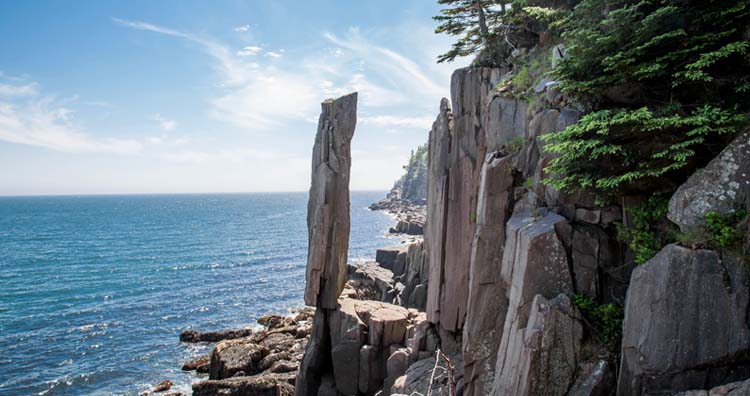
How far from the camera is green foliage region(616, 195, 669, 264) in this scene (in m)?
8.48

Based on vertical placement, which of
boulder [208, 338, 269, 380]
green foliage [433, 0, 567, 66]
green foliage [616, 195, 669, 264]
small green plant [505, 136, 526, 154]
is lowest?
boulder [208, 338, 269, 380]

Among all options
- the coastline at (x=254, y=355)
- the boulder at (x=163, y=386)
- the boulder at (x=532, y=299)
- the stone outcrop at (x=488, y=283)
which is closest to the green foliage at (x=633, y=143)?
the boulder at (x=532, y=299)

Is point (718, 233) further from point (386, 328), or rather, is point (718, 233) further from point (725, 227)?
point (386, 328)

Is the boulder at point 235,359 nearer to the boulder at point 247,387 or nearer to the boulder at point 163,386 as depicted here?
the boulder at point 247,387

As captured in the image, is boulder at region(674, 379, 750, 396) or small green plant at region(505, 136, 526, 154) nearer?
boulder at region(674, 379, 750, 396)

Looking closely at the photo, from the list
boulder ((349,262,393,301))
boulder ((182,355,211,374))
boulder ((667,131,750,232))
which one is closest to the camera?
boulder ((667,131,750,232))

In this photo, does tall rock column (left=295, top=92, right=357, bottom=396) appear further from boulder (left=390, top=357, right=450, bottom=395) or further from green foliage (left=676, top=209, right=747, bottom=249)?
green foliage (left=676, top=209, right=747, bottom=249)

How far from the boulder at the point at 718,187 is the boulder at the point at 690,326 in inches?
31.5

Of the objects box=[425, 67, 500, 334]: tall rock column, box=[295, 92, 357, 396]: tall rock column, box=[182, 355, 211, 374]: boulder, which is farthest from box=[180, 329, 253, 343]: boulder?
box=[425, 67, 500, 334]: tall rock column

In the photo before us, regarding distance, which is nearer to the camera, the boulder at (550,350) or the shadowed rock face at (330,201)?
the boulder at (550,350)

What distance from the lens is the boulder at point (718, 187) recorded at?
7316 millimetres

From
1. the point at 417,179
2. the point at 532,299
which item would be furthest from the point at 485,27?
the point at 417,179

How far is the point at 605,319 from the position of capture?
29.0ft

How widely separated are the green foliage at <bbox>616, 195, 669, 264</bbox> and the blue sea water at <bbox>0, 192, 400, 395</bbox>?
27.1 m
